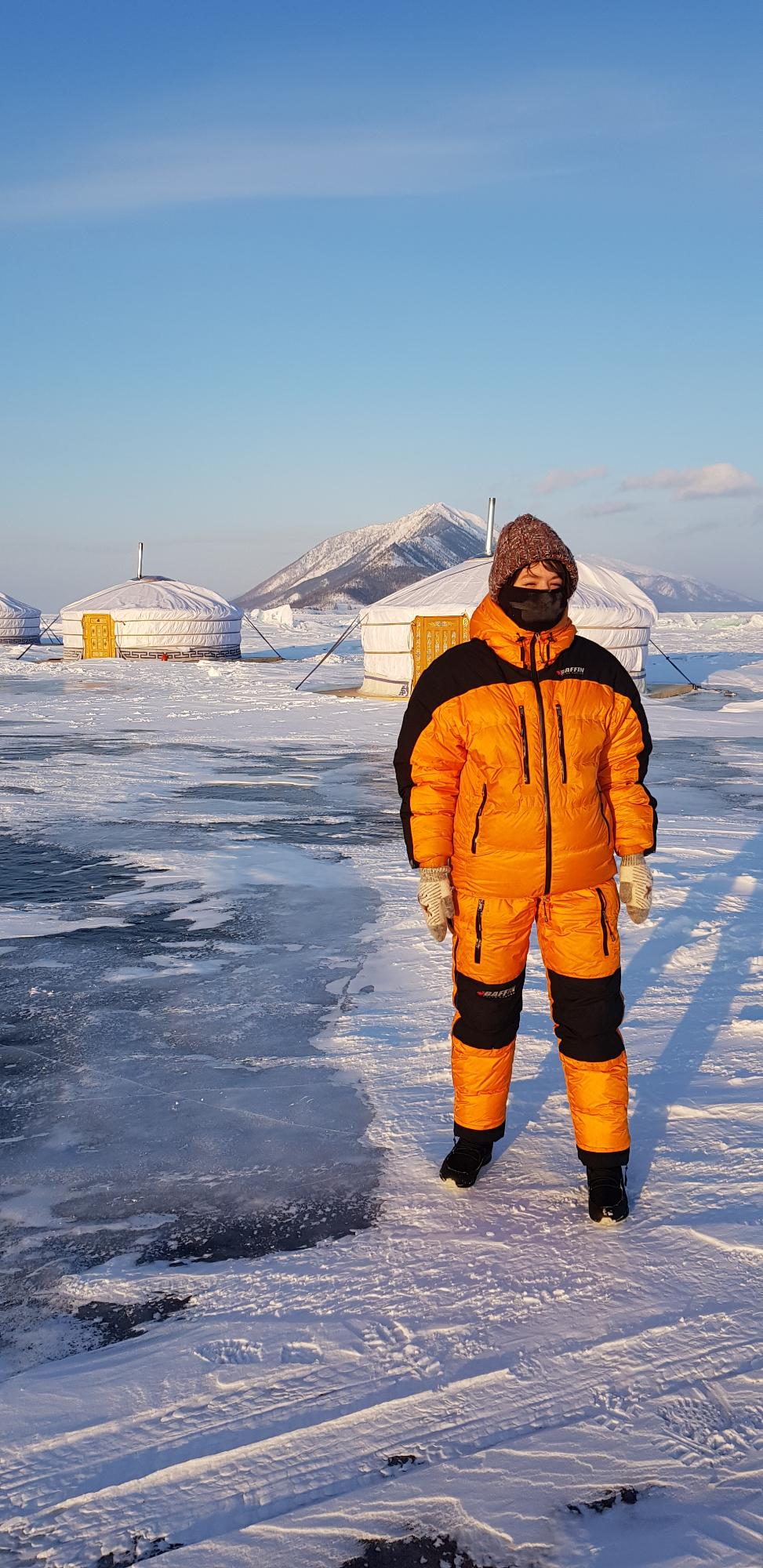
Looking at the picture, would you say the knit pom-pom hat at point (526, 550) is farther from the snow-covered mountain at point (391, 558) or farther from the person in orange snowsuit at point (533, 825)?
the snow-covered mountain at point (391, 558)

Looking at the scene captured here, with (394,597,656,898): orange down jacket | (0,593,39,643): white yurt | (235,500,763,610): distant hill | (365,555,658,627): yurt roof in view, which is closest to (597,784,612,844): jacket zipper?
(394,597,656,898): orange down jacket

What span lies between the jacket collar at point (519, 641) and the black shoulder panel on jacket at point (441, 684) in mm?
23

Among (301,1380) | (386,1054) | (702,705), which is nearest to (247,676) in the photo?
(702,705)

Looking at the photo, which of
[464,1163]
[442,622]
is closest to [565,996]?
[464,1163]

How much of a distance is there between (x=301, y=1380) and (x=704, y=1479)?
63 cm

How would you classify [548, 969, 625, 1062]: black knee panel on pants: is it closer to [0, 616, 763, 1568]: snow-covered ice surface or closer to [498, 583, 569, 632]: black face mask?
[0, 616, 763, 1568]: snow-covered ice surface

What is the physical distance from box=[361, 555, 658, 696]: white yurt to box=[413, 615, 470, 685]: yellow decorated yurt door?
0.04 feet

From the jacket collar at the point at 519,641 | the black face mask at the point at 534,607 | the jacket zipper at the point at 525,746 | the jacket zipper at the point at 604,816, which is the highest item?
the black face mask at the point at 534,607

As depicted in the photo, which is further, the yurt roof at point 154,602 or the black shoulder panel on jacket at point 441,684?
the yurt roof at point 154,602

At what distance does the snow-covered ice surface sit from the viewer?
155 cm

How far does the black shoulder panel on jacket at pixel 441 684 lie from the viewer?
2.31 m

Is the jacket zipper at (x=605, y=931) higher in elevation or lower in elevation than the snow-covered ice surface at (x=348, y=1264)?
higher

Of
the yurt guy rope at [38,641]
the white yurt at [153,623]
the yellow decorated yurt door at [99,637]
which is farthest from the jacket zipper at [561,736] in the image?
the yurt guy rope at [38,641]

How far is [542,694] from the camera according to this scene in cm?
229
